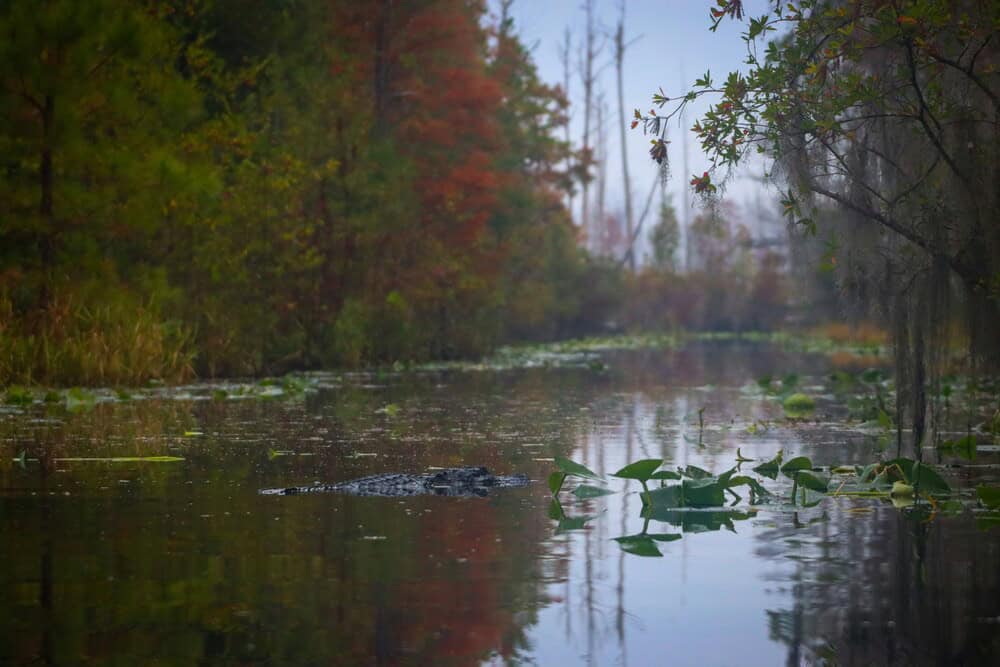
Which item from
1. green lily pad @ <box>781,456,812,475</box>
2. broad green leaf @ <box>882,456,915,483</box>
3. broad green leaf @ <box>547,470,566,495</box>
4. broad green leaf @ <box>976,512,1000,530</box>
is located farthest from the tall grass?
broad green leaf @ <box>976,512,1000,530</box>

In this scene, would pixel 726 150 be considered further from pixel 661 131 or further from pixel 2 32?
pixel 2 32

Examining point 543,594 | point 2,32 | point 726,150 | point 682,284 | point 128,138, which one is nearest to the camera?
point 543,594

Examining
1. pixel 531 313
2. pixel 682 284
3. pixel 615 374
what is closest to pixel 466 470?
pixel 615 374

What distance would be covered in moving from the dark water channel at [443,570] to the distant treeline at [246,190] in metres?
8.64

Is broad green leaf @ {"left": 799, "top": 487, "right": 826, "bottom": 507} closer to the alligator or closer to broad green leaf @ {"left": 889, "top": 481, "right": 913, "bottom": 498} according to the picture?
broad green leaf @ {"left": 889, "top": 481, "right": 913, "bottom": 498}

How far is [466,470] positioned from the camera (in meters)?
8.10

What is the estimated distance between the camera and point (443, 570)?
5.32 meters

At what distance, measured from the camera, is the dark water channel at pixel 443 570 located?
4121 mm

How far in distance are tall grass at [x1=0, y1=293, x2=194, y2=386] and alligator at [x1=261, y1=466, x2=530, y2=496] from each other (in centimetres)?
1020

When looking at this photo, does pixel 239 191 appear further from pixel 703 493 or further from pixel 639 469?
pixel 703 493

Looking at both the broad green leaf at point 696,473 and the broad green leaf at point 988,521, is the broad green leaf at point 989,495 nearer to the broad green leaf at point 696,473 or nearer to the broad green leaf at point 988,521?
the broad green leaf at point 988,521

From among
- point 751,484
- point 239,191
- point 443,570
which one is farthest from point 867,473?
point 239,191

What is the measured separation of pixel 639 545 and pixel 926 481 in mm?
2368

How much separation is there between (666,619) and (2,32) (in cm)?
1559
